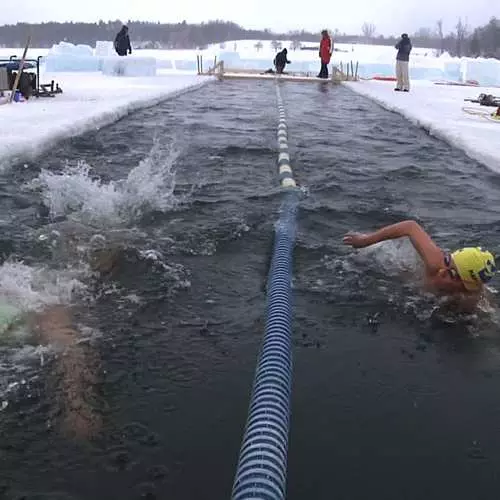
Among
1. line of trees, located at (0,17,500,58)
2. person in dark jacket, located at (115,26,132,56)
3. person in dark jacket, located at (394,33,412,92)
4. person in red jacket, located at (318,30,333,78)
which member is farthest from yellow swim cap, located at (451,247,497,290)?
line of trees, located at (0,17,500,58)

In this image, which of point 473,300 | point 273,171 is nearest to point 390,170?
point 273,171

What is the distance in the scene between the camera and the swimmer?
15.5 ft

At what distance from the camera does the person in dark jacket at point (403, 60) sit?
22819 mm

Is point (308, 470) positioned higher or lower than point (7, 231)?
lower

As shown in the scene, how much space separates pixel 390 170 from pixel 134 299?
20.1 ft

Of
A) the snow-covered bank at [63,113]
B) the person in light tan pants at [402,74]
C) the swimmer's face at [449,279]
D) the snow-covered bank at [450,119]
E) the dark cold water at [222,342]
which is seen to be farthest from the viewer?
the person in light tan pants at [402,74]

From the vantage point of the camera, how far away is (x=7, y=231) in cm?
611

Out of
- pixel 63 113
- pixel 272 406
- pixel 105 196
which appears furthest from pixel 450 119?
pixel 272 406

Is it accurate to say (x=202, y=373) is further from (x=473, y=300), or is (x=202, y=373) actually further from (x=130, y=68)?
(x=130, y=68)

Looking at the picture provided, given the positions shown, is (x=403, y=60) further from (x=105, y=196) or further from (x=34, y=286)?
(x=34, y=286)

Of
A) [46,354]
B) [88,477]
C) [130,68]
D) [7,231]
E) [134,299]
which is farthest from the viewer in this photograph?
[130,68]

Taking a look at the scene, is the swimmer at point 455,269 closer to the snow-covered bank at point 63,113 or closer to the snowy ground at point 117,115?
the snowy ground at point 117,115

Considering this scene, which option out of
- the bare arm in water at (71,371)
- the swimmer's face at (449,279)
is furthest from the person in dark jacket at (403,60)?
the bare arm in water at (71,371)

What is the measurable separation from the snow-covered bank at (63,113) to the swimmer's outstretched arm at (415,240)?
5061mm
